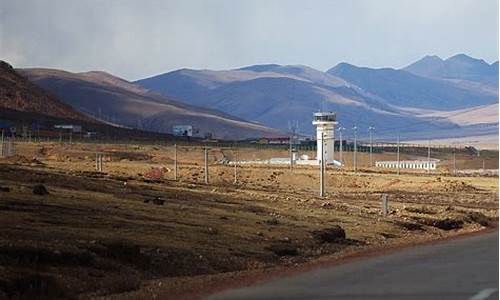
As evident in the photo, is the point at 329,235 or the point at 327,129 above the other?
the point at 327,129

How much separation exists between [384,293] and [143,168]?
83536 mm

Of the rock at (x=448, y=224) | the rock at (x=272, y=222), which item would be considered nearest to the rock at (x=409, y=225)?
the rock at (x=448, y=224)

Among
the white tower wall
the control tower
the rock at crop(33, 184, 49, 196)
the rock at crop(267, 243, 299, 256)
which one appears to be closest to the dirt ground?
the rock at crop(267, 243, 299, 256)

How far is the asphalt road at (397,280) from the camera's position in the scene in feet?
55.5

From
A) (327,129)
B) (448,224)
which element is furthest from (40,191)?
(327,129)

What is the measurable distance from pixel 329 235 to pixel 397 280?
14319 millimetres

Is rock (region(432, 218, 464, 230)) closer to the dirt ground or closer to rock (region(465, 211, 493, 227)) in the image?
the dirt ground

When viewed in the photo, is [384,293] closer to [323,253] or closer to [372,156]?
[323,253]

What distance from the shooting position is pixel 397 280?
1962cm

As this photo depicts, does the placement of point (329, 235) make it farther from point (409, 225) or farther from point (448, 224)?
point (448, 224)

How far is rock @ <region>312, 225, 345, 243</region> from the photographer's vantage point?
109 ft

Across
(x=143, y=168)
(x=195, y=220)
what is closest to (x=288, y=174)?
(x=143, y=168)

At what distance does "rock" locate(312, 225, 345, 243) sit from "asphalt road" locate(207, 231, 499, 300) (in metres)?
5.52

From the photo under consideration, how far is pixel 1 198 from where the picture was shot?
105 feet
